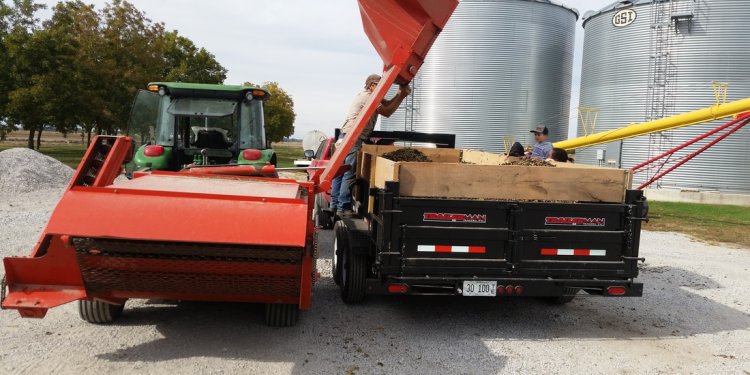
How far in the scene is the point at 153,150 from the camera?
24.7 feet

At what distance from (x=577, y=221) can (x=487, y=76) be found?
1835cm

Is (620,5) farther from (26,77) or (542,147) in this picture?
(26,77)

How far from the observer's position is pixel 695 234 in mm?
12883

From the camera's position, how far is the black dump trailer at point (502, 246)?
4.99 meters

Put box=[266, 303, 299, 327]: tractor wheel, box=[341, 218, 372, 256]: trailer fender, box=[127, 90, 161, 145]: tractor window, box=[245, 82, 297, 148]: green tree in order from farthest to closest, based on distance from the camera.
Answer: box=[245, 82, 297, 148]: green tree
box=[127, 90, 161, 145]: tractor window
box=[341, 218, 372, 256]: trailer fender
box=[266, 303, 299, 327]: tractor wheel

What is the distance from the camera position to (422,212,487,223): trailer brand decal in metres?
5.00

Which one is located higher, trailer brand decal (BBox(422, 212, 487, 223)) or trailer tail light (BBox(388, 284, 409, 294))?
trailer brand decal (BBox(422, 212, 487, 223))

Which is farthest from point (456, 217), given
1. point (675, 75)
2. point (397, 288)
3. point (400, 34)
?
point (675, 75)

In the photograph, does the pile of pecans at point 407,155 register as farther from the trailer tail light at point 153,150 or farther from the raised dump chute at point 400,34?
the trailer tail light at point 153,150

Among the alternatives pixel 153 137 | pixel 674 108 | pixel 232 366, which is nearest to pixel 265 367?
pixel 232 366

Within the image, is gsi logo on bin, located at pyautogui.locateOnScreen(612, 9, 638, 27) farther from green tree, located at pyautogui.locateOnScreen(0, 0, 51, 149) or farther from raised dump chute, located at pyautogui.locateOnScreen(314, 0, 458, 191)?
green tree, located at pyautogui.locateOnScreen(0, 0, 51, 149)

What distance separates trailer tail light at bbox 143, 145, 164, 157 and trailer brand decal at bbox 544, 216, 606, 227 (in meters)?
5.14

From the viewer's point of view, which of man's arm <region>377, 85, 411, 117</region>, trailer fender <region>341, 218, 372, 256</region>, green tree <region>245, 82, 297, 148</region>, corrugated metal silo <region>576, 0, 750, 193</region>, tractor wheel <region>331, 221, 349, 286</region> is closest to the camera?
trailer fender <region>341, 218, 372, 256</region>

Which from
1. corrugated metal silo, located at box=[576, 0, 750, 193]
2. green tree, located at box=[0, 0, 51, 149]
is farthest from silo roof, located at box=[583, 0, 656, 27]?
green tree, located at box=[0, 0, 51, 149]
